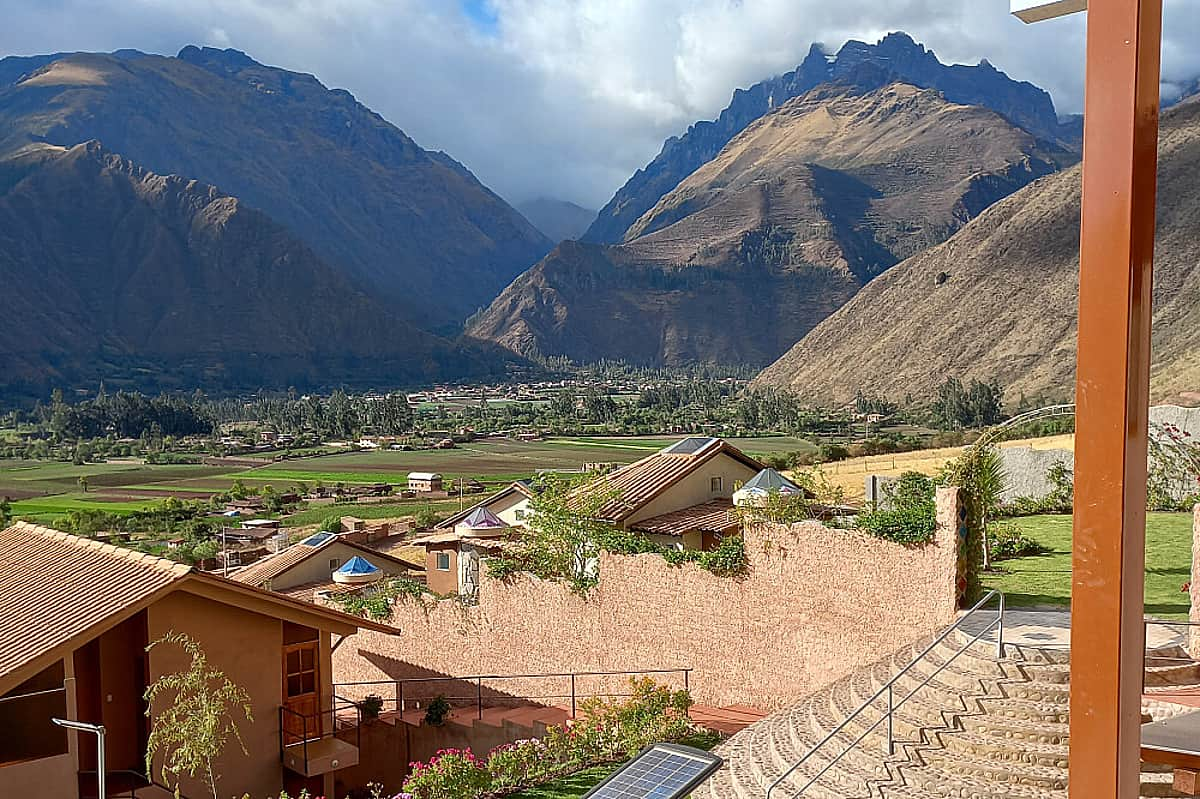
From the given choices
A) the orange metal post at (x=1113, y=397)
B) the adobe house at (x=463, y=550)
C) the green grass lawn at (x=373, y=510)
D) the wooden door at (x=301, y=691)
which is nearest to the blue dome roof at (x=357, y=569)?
the adobe house at (x=463, y=550)

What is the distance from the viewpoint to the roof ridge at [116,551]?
41.4 feet

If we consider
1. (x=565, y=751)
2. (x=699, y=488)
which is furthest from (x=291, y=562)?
(x=565, y=751)

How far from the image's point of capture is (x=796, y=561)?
13.6 metres

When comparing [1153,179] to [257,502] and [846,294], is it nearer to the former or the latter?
[257,502]

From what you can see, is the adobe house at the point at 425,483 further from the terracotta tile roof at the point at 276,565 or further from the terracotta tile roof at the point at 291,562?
the terracotta tile roof at the point at 276,565

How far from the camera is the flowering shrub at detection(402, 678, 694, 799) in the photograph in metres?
11.0

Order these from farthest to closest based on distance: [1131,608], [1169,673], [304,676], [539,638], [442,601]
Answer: [442,601] → [539,638] → [304,676] → [1169,673] → [1131,608]

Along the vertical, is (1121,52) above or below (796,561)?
above

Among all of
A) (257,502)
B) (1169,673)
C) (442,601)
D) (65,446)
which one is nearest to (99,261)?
(65,446)

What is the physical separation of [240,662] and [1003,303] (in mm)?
51396

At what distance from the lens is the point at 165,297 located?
437 ft

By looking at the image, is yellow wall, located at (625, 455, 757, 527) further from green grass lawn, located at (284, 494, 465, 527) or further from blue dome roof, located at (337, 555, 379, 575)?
green grass lawn, located at (284, 494, 465, 527)

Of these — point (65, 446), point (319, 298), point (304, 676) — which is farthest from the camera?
point (319, 298)

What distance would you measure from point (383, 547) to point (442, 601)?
2441cm
